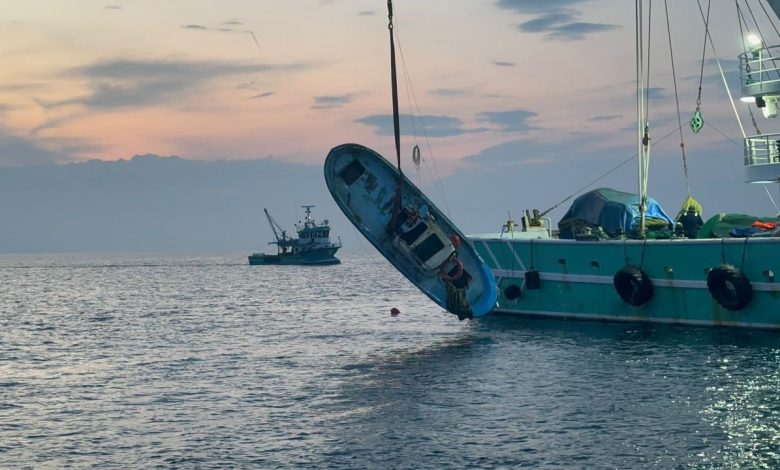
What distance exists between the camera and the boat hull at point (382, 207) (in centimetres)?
4184

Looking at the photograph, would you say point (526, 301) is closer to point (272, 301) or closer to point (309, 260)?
point (272, 301)

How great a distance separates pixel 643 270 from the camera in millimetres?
39281

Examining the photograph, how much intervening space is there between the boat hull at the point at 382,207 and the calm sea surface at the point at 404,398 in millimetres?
2992

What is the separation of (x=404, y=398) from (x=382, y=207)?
16174 mm

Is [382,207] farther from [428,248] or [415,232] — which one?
[428,248]

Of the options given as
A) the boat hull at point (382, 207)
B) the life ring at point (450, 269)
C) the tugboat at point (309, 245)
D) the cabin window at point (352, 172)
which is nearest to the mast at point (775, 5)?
the boat hull at point (382, 207)

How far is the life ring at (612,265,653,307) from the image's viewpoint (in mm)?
39000

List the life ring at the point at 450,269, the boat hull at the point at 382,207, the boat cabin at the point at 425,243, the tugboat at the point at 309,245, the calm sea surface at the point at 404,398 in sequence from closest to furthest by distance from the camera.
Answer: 1. the calm sea surface at the point at 404,398
2. the life ring at the point at 450,269
3. the boat cabin at the point at 425,243
4. the boat hull at the point at 382,207
5. the tugboat at the point at 309,245

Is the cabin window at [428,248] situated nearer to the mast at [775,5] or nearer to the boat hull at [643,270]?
the boat hull at [643,270]

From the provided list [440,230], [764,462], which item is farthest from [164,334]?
[764,462]

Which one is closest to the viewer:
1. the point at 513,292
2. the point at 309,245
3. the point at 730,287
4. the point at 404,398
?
the point at 404,398

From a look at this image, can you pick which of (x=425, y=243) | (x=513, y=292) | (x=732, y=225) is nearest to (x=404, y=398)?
(x=425, y=243)

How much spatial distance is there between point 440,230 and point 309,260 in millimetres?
130971

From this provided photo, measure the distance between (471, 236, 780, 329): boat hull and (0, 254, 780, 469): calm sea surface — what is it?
2.53ft
